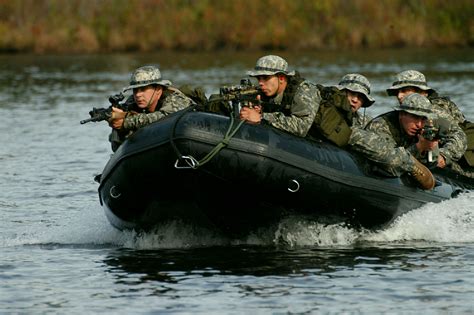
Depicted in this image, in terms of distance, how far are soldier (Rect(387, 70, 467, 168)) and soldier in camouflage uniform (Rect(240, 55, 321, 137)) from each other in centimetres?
254

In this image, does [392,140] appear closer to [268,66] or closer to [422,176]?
[422,176]

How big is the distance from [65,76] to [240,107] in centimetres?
2941

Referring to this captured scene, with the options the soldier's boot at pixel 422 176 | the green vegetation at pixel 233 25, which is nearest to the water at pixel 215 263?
the soldier's boot at pixel 422 176

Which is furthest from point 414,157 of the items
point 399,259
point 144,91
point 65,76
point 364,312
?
point 65,76

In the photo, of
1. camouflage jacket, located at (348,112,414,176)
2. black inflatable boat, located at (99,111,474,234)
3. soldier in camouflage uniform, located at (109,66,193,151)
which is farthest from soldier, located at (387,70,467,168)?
soldier in camouflage uniform, located at (109,66,193,151)

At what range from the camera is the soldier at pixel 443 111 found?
1520 centimetres

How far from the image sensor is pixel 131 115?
13.0 m

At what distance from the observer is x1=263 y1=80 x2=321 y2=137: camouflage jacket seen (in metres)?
12.8

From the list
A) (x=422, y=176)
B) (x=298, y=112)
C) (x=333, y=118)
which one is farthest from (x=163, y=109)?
(x=422, y=176)

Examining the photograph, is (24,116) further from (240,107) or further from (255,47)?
(255,47)

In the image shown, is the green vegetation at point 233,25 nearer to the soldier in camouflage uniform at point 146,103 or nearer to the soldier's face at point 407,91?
the soldier's face at point 407,91

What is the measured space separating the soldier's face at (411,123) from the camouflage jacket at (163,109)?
247 cm

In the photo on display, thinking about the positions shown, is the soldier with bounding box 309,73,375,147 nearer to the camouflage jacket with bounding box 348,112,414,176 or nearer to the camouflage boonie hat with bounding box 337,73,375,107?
the camouflage jacket with bounding box 348,112,414,176

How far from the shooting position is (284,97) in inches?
515
